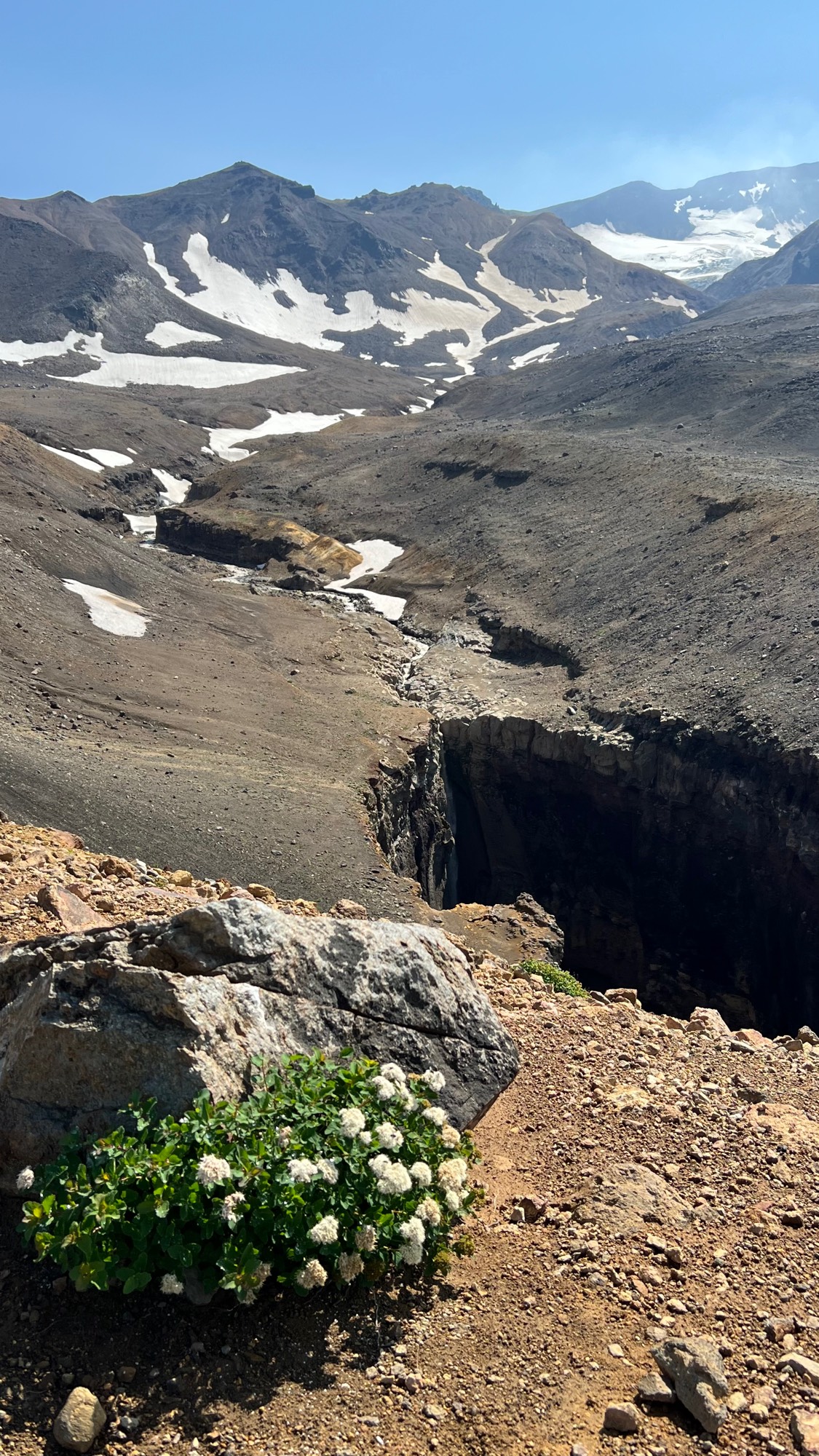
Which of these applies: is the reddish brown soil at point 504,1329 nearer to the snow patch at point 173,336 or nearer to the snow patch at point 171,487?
the snow patch at point 171,487

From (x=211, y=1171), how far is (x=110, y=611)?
940 inches

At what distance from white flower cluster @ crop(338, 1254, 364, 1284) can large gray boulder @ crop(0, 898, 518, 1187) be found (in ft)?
3.25

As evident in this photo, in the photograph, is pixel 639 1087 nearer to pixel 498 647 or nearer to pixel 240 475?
pixel 498 647

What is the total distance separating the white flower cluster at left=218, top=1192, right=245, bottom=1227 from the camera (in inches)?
174

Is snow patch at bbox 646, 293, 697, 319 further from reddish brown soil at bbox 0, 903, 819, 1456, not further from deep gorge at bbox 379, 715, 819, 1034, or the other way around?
reddish brown soil at bbox 0, 903, 819, 1456

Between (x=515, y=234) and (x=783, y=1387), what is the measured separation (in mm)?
214409

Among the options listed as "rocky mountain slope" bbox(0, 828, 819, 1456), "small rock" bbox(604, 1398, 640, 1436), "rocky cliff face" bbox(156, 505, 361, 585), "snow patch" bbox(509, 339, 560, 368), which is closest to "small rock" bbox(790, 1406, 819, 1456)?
"rocky mountain slope" bbox(0, 828, 819, 1456)

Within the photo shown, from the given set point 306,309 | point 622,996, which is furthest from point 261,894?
A: point 306,309

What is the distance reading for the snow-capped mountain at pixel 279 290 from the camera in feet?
371

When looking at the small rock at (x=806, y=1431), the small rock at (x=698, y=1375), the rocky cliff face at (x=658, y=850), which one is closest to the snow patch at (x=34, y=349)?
the rocky cliff face at (x=658, y=850)

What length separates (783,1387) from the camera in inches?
184

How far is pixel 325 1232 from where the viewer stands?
4.48 metres

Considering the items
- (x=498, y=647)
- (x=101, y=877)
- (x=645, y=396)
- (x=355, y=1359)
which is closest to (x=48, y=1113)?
(x=355, y=1359)

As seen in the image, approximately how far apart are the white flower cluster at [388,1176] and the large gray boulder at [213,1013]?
2.92 ft
